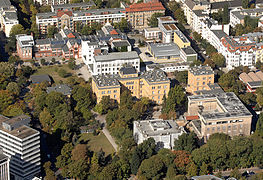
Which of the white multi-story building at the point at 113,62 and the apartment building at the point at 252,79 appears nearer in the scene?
the apartment building at the point at 252,79

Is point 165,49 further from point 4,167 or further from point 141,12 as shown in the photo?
point 4,167

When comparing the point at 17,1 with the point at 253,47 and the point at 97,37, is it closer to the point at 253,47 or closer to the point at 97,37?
the point at 97,37

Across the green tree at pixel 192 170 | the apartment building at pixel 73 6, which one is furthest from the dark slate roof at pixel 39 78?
the green tree at pixel 192 170

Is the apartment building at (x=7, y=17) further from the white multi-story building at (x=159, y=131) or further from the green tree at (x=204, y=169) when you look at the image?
the green tree at (x=204, y=169)

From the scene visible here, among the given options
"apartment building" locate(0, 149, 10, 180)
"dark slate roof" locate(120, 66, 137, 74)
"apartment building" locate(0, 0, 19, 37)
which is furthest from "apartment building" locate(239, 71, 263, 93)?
"apartment building" locate(0, 0, 19, 37)

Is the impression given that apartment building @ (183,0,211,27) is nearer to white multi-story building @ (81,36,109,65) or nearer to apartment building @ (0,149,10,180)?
white multi-story building @ (81,36,109,65)
